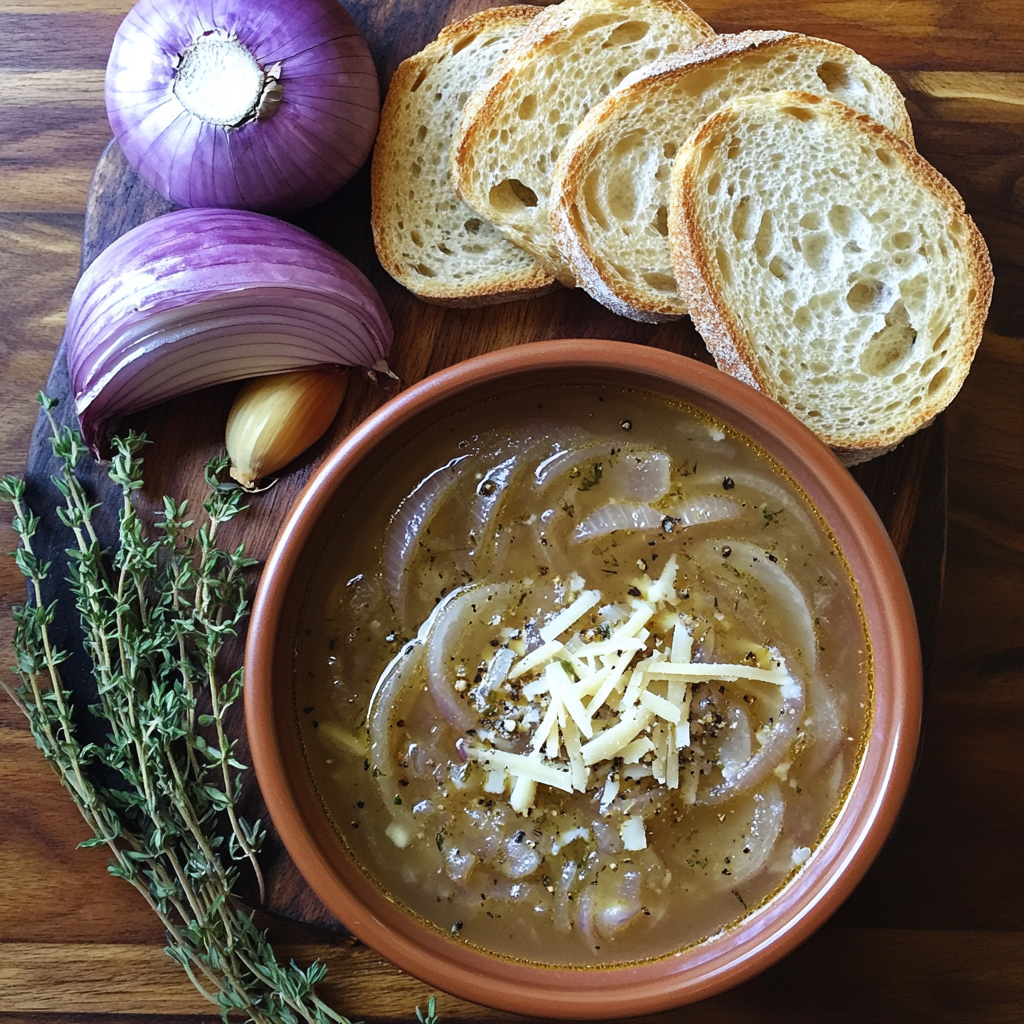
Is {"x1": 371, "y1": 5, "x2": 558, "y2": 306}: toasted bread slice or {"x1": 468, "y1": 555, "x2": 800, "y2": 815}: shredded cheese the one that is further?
{"x1": 371, "y1": 5, "x2": 558, "y2": 306}: toasted bread slice

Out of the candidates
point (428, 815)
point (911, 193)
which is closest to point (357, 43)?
point (911, 193)

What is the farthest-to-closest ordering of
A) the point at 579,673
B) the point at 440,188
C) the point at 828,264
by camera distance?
the point at 440,188 < the point at 828,264 < the point at 579,673

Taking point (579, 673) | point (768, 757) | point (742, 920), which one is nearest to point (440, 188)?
point (579, 673)

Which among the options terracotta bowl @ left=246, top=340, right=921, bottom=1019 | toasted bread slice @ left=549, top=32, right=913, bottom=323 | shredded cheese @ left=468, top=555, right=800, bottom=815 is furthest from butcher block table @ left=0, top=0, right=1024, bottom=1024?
shredded cheese @ left=468, top=555, right=800, bottom=815

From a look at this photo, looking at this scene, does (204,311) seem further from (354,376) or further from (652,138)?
(652,138)

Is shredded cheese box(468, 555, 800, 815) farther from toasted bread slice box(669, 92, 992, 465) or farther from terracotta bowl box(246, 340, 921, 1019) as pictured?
toasted bread slice box(669, 92, 992, 465)

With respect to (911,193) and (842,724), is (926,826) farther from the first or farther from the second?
(911,193)
